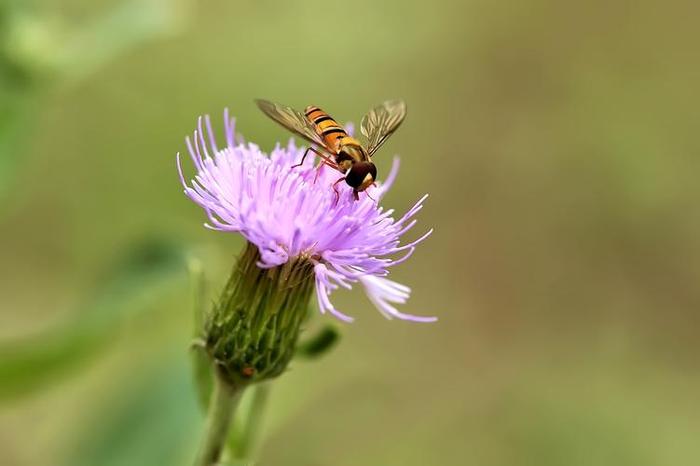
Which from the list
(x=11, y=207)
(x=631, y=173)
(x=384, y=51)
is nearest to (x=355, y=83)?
(x=384, y=51)

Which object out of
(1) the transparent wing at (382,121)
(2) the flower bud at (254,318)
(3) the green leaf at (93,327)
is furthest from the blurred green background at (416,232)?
(2) the flower bud at (254,318)

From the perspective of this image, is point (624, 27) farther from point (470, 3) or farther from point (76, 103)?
point (76, 103)

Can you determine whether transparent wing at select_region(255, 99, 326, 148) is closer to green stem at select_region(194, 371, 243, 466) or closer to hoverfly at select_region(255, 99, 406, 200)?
hoverfly at select_region(255, 99, 406, 200)

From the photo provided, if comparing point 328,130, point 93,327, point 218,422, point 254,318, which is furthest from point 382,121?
point 93,327

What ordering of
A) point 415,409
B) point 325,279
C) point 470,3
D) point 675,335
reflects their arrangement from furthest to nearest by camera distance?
point 470,3 < point 675,335 < point 415,409 < point 325,279

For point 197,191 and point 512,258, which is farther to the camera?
point 512,258

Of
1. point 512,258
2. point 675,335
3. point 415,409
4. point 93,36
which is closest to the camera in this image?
point 93,36

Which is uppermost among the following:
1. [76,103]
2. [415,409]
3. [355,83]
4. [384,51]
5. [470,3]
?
[470,3]

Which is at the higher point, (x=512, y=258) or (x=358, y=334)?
(x=512, y=258)

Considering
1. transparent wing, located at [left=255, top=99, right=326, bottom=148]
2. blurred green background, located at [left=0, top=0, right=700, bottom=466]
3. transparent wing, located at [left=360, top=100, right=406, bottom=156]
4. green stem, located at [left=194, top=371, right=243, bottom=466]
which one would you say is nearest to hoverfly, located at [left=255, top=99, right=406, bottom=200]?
transparent wing, located at [left=255, top=99, right=326, bottom=148]
